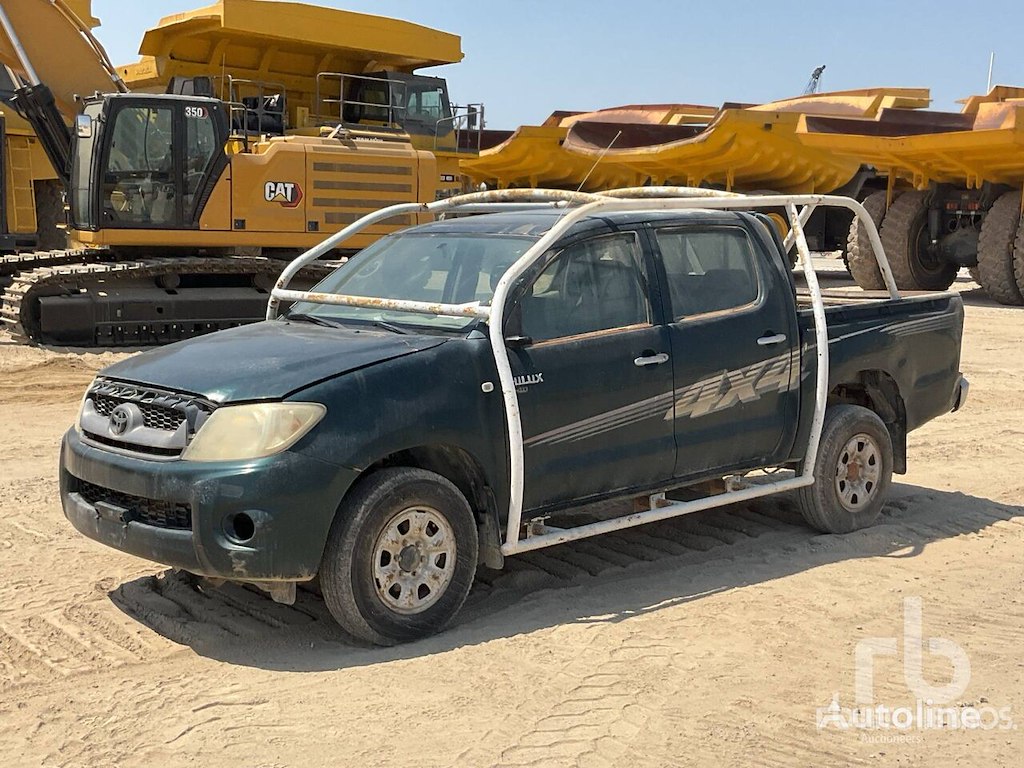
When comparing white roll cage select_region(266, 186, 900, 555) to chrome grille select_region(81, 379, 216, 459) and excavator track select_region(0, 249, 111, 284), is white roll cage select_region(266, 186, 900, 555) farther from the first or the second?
excavator track select_region(0, 249, 111, 284)

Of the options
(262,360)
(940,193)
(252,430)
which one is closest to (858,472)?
(262,360)

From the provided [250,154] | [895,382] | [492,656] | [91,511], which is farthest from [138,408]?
[250,154]

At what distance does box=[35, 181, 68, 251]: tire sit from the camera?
17203 millimetres

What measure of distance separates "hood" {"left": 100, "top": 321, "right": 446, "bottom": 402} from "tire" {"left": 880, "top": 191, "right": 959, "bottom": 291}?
16.8 metres

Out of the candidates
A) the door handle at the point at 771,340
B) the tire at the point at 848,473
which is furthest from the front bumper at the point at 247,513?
the tire at the point at 848,473

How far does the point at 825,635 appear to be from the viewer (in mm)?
5262

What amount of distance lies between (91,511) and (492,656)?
172 cm

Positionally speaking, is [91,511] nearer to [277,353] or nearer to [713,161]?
[277,353]

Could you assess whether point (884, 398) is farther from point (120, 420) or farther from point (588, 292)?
point (120, 420)

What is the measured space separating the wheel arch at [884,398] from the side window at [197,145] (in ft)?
28.8

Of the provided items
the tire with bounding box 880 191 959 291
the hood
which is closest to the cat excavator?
the hood

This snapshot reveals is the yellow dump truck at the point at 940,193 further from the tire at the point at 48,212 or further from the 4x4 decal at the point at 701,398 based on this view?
the 4x4 decal at the point at 701,398

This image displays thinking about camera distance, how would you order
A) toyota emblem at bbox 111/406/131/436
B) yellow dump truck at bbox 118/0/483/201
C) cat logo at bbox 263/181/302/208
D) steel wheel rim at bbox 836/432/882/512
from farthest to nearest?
yellow dump truck at bbox 118/0/483/201 < cat logo at bbox 263/181/302/208 < steel wheel rim at bbox 836/432/882/512 < toyota emblem at bbox 111/406/131/436

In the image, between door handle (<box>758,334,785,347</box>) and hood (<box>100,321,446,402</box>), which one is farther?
door handle (<box>758,334,785,347</box>)
